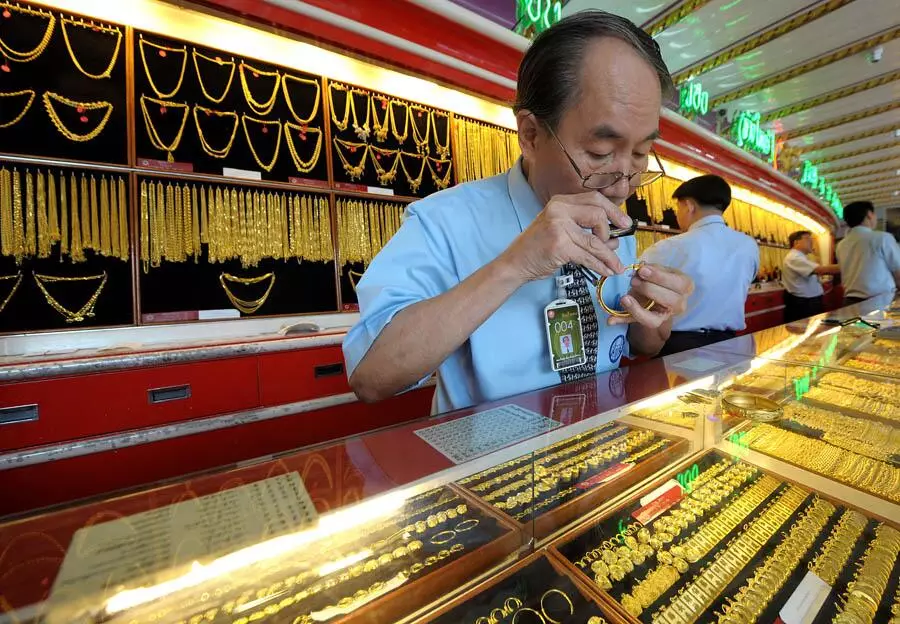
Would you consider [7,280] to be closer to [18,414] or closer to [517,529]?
[18,414]

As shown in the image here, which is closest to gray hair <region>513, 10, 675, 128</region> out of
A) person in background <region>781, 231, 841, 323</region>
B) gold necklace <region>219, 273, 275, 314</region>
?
gold necklace <region>219, 273, 275, 314</region>

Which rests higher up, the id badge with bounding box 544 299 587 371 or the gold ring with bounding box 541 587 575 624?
the id badge with bounding box 544 299 587 371

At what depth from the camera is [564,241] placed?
747 mm

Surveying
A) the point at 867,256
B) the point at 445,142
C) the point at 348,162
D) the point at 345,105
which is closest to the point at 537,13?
the point at 445,142

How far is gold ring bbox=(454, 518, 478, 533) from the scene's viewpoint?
22.3 inches

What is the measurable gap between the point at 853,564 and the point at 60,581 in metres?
1.02

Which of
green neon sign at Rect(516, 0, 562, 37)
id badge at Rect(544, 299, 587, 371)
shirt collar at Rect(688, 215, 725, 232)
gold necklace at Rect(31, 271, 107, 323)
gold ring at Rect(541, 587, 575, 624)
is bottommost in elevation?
gold ring at Rect(541, 587, 575, 624)

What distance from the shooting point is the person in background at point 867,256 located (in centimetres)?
435

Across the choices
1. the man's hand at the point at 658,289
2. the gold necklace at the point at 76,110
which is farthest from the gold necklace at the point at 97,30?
the man's hand at the point at 658,289

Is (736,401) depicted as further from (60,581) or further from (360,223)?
(360,223)

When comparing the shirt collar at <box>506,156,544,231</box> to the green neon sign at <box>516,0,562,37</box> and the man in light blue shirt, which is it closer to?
the man in light blue shirt

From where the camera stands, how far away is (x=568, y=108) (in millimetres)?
890

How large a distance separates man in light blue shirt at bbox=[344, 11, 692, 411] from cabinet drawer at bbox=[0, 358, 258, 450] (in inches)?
46.8

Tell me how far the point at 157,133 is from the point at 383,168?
4.66 feet
